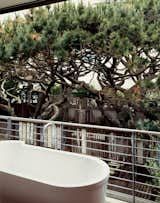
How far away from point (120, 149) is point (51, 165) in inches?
34.6

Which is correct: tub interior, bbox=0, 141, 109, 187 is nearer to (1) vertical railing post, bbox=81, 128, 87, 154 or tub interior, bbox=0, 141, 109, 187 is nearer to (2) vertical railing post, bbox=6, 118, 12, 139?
(1) vertical railing post, bbox=81, 128, 87, 154

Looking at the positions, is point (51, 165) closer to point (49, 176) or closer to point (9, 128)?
point (49, 176)

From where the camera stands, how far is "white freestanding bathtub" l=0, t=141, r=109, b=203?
229cm

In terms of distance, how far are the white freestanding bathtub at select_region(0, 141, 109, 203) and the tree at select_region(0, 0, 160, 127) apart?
2.43 feet

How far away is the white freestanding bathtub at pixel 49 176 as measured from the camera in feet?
7.51

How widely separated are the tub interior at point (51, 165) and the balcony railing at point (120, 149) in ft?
1.91

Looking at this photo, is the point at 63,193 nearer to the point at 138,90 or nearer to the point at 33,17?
the point at 138,90

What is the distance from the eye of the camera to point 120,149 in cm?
337

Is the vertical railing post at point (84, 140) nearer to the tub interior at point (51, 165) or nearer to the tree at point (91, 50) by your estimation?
the tree at point (91, 50)

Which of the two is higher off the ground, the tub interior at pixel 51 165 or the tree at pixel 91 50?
the tree at pixel 91 50

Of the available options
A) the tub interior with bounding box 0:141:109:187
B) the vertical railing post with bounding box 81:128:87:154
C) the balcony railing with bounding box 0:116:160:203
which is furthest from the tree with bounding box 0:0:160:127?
the tub interior with bounding box 0:141:109:187

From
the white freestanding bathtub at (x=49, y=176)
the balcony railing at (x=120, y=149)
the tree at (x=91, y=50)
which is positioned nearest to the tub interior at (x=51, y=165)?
the white freestanding bathtub at (x=49, y=176)

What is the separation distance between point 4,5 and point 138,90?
231cm

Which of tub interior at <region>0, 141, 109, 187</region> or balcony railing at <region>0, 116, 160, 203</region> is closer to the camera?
tub interior at <region>0, 141, 109, 187</region>
